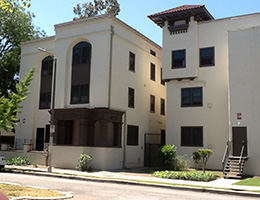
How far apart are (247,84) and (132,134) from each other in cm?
996

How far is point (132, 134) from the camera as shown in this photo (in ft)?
88.7

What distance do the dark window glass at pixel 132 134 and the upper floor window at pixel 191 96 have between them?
14.7 feet

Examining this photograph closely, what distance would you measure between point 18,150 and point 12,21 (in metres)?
15.2

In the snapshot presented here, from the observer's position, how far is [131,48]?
27562 mm

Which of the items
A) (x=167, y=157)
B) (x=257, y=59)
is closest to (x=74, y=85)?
(x=167, y=157)

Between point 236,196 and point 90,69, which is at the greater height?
point 90,69

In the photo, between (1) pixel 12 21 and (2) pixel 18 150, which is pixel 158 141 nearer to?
(2) pixel 18 150

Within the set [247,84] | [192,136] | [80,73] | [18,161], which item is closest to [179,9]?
[247,84]

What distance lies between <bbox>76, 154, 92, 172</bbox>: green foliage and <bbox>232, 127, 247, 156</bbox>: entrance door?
31.8 ft

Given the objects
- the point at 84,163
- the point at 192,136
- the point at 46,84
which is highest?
the point at 46,84

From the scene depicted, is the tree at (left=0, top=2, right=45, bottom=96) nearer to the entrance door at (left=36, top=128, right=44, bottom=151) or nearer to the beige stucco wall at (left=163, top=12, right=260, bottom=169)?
the entrance door at (left=36, top=128, right=44, bottom=151)

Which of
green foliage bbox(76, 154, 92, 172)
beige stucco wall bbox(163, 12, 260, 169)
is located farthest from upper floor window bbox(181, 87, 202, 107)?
green foliage bbox(76, 154, 92, 172)

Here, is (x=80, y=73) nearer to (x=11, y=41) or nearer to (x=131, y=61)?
(x=131, y=61)

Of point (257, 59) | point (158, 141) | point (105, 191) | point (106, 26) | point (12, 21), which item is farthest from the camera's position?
point (12, 21)
